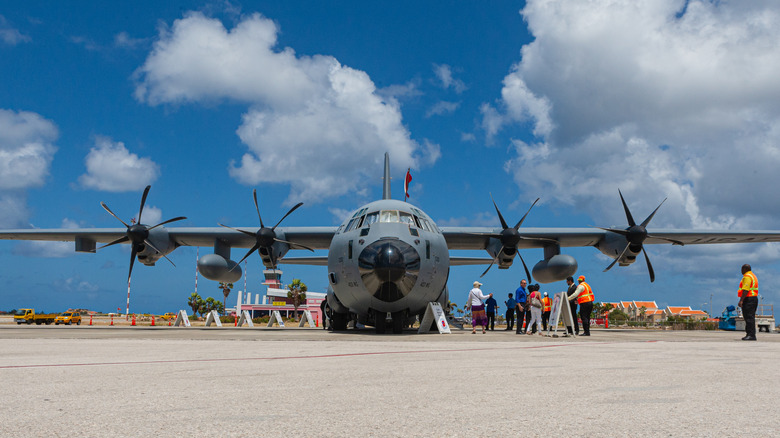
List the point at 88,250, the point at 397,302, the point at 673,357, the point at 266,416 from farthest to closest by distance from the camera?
the point at 88,250 < the point at 397,302 < the point at 673,357 < the point at 266,416

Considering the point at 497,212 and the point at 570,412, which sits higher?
the point at 497,212

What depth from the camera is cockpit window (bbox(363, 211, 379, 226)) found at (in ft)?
51.9

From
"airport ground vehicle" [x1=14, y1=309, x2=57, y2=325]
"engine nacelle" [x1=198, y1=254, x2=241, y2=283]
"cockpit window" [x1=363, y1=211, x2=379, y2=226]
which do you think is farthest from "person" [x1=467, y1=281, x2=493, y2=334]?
"airport ground vehicle" [x1=14, y1=309, x2=57, y2=325]

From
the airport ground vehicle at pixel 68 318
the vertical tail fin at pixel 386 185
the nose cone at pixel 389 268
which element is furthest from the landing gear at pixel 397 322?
the airport ground vehicle at pixel 68 318

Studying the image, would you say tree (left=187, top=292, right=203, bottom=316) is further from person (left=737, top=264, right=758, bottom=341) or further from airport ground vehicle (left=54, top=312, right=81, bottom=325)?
person (left=737, top=264, right=758, bottom=341)

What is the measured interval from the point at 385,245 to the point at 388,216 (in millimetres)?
1646

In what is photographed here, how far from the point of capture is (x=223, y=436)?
2.68 m

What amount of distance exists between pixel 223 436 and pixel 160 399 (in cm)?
138

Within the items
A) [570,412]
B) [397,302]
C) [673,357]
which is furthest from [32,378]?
[397,302]

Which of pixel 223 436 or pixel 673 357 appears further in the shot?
pixel 673 357

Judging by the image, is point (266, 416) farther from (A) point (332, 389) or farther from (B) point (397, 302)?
(B) point (397, 302)

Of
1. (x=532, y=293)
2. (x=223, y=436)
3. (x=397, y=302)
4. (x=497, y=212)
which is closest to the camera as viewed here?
(x=223, y=436)

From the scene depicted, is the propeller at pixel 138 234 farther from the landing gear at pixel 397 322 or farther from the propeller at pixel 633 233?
the propeller at pixel 633 233

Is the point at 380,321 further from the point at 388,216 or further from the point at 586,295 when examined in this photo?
the point at 586,295
